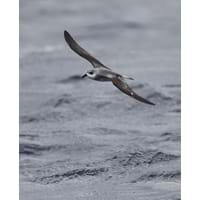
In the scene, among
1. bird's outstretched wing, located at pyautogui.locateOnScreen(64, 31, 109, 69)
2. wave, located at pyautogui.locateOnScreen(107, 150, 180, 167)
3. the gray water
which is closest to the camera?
bird's outstretched wing, located at pyautogui.locateOnScreen(64, 31, 109, 69)

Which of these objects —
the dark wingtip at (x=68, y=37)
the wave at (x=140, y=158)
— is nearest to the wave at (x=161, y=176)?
the wave at (x=140, y=158)

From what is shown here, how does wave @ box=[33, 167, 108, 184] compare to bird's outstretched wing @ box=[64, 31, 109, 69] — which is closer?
bird's outstretched wing @ box=[64, 31, 109, 69]

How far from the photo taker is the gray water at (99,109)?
7121 mm

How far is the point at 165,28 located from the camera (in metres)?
12.2

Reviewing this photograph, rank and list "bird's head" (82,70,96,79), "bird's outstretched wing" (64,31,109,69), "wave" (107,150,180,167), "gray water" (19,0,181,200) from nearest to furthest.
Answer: "bird's head" (82,70,96,79) < "bird's outstretched wing" (64,31,109,69) < "gray water" (19,0,181,200) < "wave" (107,150,180,167)

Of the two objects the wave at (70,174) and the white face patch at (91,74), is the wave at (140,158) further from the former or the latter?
the white face patch at (91,74)

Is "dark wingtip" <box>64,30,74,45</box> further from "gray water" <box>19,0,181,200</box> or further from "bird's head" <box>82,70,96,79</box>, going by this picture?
"gray water" <box>19,0,181,200</box>

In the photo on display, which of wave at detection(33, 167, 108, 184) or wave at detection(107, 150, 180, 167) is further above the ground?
wave at detection(33, 167, 108, 184)

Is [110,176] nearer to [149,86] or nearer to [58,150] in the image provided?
[58,150]

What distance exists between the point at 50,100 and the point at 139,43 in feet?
7.99

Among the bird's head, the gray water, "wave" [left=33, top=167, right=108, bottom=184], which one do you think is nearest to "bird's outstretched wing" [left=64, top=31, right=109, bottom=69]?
the bird's head

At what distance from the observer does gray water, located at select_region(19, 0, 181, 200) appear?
712 centimetres

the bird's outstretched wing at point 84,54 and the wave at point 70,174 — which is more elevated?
the bird's outstretched wing at point 84,54
